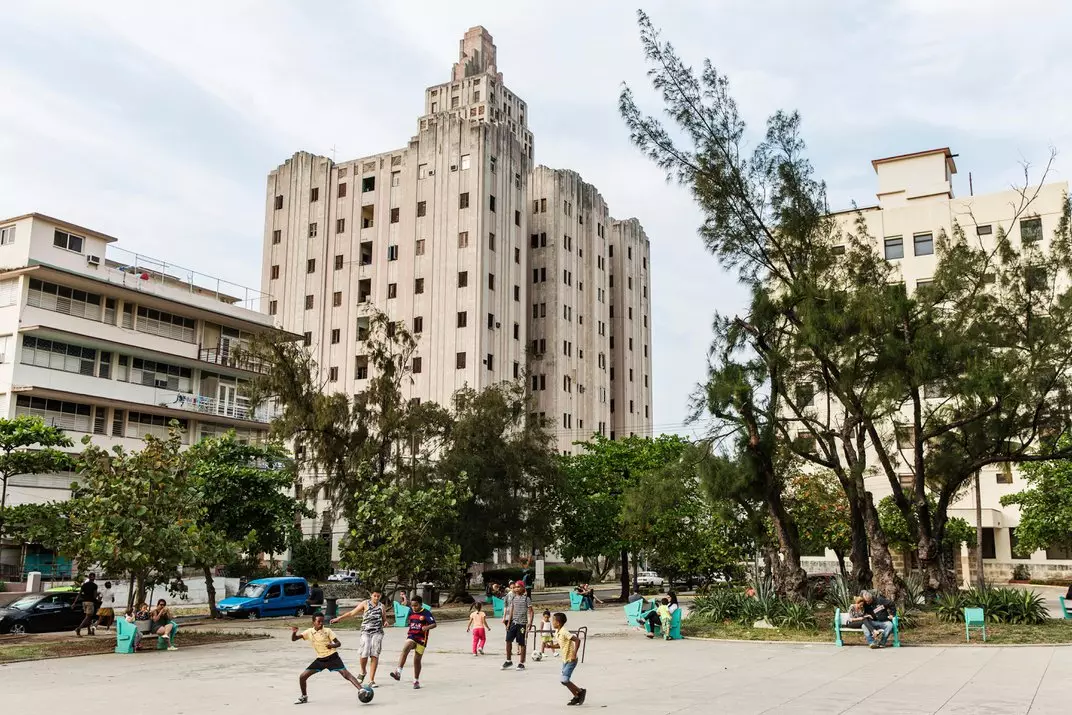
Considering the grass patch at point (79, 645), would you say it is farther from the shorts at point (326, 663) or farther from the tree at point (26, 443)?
the shorts at point (326, 663)

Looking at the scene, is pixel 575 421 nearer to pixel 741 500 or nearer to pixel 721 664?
pixel 741 500

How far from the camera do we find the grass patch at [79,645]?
→ 2027cm

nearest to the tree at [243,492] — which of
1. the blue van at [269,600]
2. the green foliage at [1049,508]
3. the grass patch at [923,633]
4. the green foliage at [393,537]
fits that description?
the blue van at [269,600]

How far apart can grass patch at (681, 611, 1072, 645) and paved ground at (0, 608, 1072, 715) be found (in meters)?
1.20

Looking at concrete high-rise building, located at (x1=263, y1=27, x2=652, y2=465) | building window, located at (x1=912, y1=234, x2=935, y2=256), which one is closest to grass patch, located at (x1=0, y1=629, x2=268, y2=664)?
concrete high-rise building, located at (x1=263, y1=27, x2=652, y2=465)

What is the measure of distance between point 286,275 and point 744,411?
61.2 meters

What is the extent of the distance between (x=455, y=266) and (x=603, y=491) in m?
32.6

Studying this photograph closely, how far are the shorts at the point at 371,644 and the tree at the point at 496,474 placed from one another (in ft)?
78.2

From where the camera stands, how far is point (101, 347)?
46.5m

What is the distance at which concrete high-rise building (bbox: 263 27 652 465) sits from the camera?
7238 centimetres

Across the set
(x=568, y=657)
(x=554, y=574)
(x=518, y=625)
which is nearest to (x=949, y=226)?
(x=554, y=574)

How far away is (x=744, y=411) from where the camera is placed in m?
25.5

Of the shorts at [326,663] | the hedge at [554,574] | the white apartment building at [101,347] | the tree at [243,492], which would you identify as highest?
the white apartment building at [101,347]

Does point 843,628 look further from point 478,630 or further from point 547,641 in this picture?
point 547,641
